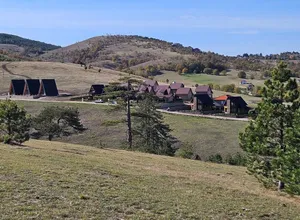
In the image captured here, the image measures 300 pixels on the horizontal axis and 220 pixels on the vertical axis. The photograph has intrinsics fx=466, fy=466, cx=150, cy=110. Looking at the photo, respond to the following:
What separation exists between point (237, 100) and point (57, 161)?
67.4 metres

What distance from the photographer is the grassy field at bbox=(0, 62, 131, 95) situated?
106 meters

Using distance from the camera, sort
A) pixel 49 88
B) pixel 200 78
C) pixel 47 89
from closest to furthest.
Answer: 1. pixel 47 89
2. pixel 49 88
3. pixel 200 78

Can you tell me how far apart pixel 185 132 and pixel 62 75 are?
229 feet

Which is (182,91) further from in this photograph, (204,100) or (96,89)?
(96,89)

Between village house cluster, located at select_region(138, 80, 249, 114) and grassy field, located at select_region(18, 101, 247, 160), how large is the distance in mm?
11609

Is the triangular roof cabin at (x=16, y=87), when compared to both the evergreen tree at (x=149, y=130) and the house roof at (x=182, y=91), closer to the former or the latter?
the house roof at (x=182, y=91)

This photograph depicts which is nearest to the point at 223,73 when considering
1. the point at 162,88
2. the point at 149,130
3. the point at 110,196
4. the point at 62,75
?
the point at 62,75

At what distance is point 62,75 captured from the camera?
12244 centimetres

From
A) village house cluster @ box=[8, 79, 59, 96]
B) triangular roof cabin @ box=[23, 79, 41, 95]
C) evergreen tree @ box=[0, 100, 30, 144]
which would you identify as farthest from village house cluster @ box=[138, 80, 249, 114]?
evergreen tree @ box=[0, 100, 30, 144]

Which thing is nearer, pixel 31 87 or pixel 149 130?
pixel 149 130

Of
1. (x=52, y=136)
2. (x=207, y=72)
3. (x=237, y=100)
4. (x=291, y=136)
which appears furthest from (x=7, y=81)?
(x=291, y=136)

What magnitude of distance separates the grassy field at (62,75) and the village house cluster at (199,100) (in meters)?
16.9

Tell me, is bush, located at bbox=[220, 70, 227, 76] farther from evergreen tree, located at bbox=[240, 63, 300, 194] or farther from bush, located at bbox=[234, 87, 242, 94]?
evergreen tree, located at bbox=[240, 63, 300, 194]

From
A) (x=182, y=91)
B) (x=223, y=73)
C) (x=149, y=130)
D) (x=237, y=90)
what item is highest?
(x=223, y=73)
